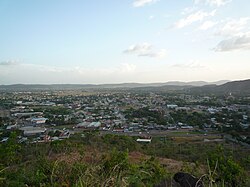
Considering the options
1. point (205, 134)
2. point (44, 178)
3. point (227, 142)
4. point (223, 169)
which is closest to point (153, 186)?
point (223, 169)

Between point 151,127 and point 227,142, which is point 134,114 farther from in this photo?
point 227,142

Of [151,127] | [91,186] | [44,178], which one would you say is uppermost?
[91,186]

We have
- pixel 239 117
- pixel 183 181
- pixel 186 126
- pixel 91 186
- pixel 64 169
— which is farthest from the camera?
pixel 239 117

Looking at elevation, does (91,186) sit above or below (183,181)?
above

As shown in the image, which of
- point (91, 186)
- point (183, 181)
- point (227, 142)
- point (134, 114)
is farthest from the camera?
point (134, 114)

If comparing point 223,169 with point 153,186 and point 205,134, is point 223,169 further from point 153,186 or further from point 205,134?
point 205,134

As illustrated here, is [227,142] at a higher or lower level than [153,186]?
lower

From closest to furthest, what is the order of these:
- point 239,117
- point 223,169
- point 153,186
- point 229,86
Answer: point 153,186
point 223,169
point 239,117
point 229,86

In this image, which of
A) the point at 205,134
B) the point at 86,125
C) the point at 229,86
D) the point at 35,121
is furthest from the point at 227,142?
the point at 229,86

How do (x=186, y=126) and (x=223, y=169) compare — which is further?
(x=186, y=126)
